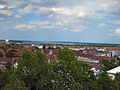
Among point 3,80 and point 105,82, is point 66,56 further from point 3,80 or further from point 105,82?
point 3,80

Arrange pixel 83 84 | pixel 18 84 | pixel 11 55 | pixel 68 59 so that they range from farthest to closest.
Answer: pixel 11 55, pixel 68 59, pixel 83 84, pixel 18 84

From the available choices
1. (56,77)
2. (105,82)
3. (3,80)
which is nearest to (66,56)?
(56,77)

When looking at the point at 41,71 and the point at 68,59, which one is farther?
the point at 68,59

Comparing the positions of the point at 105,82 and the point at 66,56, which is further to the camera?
the point at 66,56

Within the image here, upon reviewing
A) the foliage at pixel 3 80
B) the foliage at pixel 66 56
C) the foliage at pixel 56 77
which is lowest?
the foliage at pixel 3 80

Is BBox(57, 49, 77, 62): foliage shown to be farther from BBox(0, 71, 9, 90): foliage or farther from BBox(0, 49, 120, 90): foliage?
BBox(0, 71, 9, 90): foliage

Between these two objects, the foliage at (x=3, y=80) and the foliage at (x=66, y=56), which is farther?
the foliage at (x=3, y=80)

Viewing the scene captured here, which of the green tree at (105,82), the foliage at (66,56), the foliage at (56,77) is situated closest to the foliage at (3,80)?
the foliage at (56,77)

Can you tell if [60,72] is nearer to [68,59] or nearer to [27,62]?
[68,59]

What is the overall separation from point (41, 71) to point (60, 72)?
7.80 feet

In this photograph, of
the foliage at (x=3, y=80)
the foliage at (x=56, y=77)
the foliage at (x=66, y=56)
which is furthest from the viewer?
the foliage at (x=3, y=80)

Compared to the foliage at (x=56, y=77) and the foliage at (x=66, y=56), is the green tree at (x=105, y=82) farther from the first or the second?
the foliage at (x=66, y=56)

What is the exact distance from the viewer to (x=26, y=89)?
1856cm

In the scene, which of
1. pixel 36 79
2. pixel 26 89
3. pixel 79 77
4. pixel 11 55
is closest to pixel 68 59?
pixel 79 77
